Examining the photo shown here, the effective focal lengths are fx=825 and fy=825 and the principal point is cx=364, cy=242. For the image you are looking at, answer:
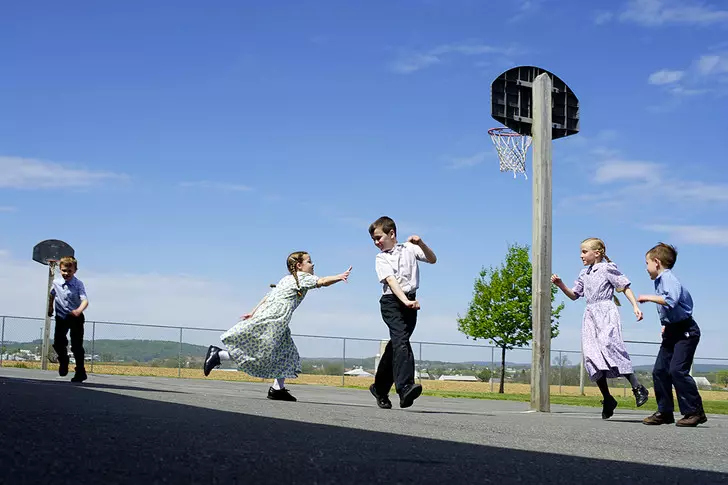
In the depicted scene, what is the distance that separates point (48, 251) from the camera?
73.3 feet

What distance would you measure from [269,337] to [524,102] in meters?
4.61

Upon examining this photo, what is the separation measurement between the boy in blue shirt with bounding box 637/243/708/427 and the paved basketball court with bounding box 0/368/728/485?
177cm

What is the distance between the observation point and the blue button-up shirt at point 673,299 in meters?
7.91

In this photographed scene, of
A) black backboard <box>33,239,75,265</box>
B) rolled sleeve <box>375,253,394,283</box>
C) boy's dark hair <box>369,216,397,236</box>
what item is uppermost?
black backboard <box>33,239,75,265</box>

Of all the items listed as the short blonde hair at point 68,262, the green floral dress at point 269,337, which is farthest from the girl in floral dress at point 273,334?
the short blonde hair at point 68,262

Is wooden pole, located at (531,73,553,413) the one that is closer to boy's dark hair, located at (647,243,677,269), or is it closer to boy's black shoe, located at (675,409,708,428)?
boy's dark hair, located at (647,243,677,269)

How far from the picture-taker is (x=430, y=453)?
12.7 ft

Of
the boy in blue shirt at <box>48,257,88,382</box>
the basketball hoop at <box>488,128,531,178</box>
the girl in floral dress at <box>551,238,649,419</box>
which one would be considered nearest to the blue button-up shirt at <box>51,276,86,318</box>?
the boy in blue shirt at <box>48,257,88,382</box>

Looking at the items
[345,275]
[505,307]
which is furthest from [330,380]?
[345,275]

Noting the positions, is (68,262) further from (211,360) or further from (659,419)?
(659,419)

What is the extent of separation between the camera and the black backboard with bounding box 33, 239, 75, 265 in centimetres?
2219

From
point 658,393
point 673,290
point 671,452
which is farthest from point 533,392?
point 671,452

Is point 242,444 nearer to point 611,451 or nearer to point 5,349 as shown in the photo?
point 611,451

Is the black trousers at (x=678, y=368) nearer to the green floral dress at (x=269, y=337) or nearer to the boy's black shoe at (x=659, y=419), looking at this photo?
the boy's black shoe at (x=659, y=419)
